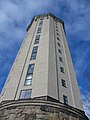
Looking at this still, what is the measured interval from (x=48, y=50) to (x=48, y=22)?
10.9 meters

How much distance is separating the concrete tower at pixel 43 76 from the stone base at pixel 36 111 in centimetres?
21

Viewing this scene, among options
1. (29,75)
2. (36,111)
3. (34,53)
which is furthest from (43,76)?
(34,53)

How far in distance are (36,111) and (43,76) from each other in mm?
4786

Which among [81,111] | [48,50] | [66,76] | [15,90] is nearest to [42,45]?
[48,50]

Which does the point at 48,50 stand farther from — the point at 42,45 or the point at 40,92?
the point at 40,92

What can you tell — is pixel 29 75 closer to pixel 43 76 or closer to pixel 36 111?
pixel 43 76

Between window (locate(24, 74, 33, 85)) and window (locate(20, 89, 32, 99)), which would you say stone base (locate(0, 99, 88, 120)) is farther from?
window (locate(24, 74, 33, 85))

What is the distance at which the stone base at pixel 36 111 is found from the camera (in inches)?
691

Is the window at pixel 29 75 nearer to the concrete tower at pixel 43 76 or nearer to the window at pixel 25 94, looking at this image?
the concrete tower at pixel 43 76

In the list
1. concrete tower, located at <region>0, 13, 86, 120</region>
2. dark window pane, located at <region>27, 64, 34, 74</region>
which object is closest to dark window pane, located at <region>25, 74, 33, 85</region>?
concrete tower, located at <region>0, 13, 86, 120</region>

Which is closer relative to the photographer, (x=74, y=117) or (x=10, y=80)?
(x=74, y=117)

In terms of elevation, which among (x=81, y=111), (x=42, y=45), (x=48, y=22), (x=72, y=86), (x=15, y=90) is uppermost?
(x=48, y=22)

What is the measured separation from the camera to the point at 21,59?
26.1 m

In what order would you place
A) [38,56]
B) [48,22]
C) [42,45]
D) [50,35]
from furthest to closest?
[48,22], [50,35], [42,45], [38,56]
